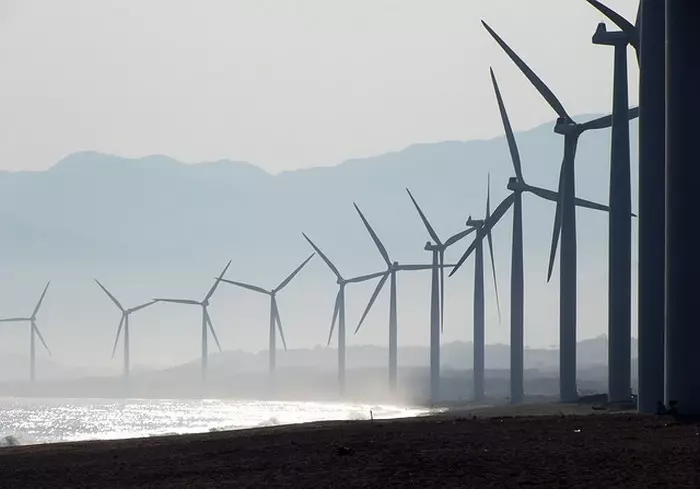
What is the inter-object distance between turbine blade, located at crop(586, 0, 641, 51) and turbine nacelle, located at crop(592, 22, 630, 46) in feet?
2.95

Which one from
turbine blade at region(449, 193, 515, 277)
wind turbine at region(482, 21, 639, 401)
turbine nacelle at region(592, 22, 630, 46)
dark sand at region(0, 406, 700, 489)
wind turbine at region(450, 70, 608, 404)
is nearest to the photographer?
dark sand at region(0, 406, 700, 489)

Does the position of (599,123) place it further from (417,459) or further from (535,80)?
(417,459)

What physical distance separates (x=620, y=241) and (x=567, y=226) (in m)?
13.1

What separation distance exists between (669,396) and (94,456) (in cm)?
1380

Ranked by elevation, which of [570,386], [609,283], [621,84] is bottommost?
[570,386]

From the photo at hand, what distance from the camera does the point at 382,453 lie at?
2486 cm

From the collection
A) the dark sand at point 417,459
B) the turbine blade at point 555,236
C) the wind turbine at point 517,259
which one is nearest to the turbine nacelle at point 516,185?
the wind turbine at point 517,259

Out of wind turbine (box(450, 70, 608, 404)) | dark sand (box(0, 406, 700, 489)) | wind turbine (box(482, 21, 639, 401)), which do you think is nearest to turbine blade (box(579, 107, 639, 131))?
wind turbine (box(482, 21, 639, 401))

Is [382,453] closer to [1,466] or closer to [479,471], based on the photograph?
[479,471]

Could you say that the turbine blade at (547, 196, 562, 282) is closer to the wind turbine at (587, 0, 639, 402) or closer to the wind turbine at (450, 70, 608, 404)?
the wind turbine at (450, 70, 608, 404)

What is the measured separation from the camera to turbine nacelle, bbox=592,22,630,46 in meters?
64.1

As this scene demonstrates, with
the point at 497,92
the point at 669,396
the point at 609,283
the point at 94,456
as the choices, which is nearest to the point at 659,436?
the point at 669,396

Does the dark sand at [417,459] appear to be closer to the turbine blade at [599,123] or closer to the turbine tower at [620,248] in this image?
the turbine tower at [620,248]

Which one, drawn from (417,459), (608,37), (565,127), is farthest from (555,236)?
(417,459)
